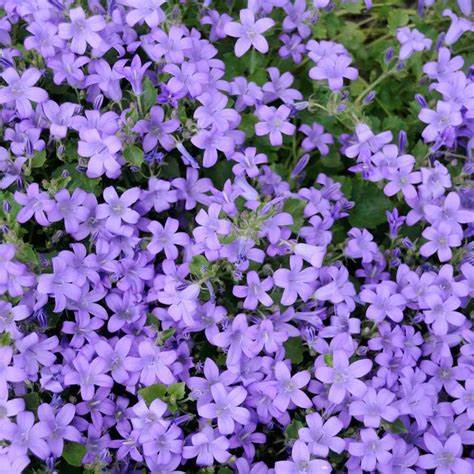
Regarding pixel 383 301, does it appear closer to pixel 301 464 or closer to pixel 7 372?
pixel 301 464

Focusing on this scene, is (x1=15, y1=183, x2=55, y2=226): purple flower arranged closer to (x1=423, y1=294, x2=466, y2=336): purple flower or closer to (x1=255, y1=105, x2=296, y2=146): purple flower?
(x1=255, y1=105, x2=296, y2=146): purple flower

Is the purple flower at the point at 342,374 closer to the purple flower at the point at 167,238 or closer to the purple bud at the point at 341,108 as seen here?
the purple flower at the point at 167,238

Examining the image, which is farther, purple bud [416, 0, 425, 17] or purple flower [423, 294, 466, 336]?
purple bud [416, 0, 425, 17]

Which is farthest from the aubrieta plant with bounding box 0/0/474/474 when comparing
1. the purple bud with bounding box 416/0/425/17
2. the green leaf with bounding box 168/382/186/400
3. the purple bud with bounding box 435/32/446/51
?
the purple bud with bounding box 416/0/425/17

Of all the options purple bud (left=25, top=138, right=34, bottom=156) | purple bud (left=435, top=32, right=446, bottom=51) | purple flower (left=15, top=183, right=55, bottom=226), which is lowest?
purple flower (left=15, top=183, right=55, bottom=226)

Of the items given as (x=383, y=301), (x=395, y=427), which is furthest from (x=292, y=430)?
(x=383, y=301)

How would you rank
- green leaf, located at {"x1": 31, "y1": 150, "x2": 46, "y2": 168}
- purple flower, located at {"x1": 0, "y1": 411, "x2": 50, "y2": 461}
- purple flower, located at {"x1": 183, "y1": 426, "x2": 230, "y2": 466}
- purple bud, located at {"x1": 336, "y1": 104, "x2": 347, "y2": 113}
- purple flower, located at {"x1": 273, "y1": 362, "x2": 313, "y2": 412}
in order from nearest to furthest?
1. purple flower, located at {"x1": 0, "y1": 411, "x2": 50, "y2": 461}
2. purple flower, located at {"x1": 183, "y1": 426, "x2": 230, "y2": 466}
3. purple flower, located at {"x1": 273, "y1": 362, "x2": 313, "y2": 412}
4. green leaf, located at {"x1": 31, "y1": 150, "x2": 46, "y2": 168}
5. purple bud, located at {"x1": 336, "y1": 104, "x2": 347, "y2": 113}

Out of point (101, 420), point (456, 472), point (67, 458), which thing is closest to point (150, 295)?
point (101, 420)
